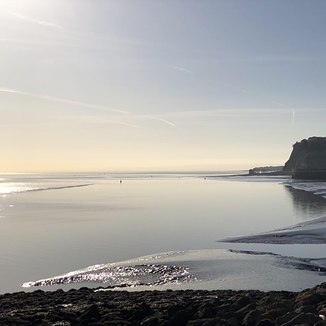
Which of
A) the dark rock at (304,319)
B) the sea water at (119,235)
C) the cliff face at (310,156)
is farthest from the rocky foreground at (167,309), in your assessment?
the cliff face at (310,156)

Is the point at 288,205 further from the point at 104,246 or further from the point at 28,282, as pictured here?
the point at 28,282

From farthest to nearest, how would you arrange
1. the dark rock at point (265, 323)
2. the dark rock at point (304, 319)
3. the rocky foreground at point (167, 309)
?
the rocky foreground at point (167, 309), the dark rock at point (265, 323), the dark rock at point (304, 319)

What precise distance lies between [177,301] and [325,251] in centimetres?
1165

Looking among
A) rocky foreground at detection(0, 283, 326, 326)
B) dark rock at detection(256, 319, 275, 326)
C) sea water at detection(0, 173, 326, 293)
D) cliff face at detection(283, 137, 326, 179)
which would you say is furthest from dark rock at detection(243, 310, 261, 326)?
cliff face at detection(283, 137, 326, 179)

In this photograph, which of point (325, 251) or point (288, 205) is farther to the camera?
point (288, 205)

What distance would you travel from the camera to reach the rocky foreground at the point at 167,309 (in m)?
11.0

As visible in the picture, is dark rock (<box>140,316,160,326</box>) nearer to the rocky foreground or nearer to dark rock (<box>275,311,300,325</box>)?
the rocky foreground

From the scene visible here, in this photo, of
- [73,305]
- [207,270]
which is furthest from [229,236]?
[73,305]

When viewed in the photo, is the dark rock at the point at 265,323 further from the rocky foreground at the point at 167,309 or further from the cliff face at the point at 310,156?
the cliff face at the point at 310,156

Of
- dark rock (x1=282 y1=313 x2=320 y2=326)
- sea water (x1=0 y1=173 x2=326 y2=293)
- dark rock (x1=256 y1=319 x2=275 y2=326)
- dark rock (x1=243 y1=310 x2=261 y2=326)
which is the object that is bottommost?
sea water (x1=0 y1=173 x2=326 y2=293)

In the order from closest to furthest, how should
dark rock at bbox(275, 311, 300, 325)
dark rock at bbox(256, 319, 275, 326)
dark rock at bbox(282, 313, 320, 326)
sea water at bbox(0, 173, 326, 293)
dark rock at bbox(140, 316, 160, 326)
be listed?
dark rock at bbox(282, 313, 320, 326), dark rock at bbox(256, 319, 275, 326), dark rock at bbox(275, 311, 300, 325), dark rock at bbox(140, 316, 160, 326), sea water at bbox(0, 173, 326, 293)

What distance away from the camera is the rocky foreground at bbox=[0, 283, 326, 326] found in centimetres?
1095

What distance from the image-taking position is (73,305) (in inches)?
549

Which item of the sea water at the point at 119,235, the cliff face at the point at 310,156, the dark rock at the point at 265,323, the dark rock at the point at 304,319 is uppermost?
the cliff face at the point at 310,156
